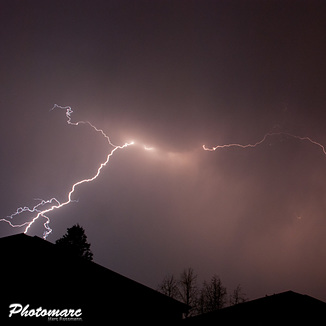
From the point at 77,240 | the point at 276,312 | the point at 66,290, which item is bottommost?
the point at 66,290

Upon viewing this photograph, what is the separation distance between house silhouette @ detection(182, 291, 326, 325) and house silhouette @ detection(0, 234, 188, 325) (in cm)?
248

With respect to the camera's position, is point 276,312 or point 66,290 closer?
point 66,290

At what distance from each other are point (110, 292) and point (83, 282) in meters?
1.14

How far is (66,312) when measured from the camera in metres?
9.05

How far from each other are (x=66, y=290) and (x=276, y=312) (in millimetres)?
8946

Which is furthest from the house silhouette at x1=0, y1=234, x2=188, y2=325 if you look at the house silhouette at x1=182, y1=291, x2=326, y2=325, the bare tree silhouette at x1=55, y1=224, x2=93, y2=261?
the bare tree silhouette at x1=55, y1=224, x2=93, y2=261

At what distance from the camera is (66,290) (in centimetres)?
957

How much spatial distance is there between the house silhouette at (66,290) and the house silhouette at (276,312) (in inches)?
97.5

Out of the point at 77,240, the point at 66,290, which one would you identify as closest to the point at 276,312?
the point at 66,290

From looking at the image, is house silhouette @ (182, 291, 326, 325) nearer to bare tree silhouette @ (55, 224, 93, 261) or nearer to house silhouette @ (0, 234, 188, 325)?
house silhouette @ (0, 234, 188, 325)

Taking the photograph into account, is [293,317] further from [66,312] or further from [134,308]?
[66,312]

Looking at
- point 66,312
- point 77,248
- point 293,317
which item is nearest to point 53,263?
point 66,312

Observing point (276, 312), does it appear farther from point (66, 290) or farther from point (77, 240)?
point (77, 240)

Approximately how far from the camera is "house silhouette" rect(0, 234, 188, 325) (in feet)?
29.4
